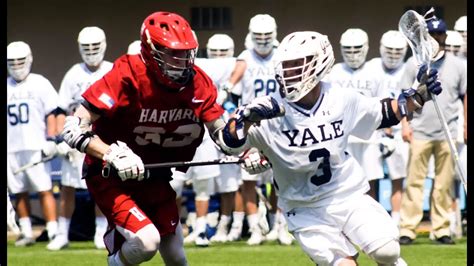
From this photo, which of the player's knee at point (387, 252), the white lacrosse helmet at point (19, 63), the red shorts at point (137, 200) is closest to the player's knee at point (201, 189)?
the white lacrosse helmet at point (19, 63)

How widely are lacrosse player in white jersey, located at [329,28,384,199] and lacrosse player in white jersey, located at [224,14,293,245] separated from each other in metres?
0.65

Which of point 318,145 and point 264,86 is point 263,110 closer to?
point 318,145

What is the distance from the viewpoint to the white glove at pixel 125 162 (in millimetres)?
8430

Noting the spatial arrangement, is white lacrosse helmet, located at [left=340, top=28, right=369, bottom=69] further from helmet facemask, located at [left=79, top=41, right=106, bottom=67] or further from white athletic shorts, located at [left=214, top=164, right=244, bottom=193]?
helmet facemask, located at [left=79, top=41, right=106, bottom=67]

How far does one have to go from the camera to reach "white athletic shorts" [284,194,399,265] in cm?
847

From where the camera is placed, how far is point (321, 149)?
8.57 m

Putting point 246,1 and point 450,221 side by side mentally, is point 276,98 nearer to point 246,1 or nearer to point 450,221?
point 450,221

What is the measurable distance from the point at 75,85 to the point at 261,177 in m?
2.00

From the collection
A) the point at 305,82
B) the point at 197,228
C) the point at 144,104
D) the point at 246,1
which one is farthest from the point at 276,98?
the point at 246,1

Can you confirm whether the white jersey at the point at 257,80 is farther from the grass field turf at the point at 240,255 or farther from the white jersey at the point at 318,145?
the white jersey at the point at 318,145

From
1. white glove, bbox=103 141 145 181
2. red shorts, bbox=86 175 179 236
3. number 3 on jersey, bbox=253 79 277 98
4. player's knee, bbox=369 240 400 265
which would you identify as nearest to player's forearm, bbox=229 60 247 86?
→ number 3 on jersey, bbox=253 79 277 98

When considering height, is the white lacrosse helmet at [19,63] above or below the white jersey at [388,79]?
above

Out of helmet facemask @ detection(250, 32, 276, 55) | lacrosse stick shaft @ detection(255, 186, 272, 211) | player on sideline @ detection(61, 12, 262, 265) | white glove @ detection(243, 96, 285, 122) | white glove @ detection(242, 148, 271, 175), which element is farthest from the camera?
lacrosse stick shaft @ detection(255, 186, 272, 211)

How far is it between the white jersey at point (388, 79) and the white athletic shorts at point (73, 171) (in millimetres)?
2862
